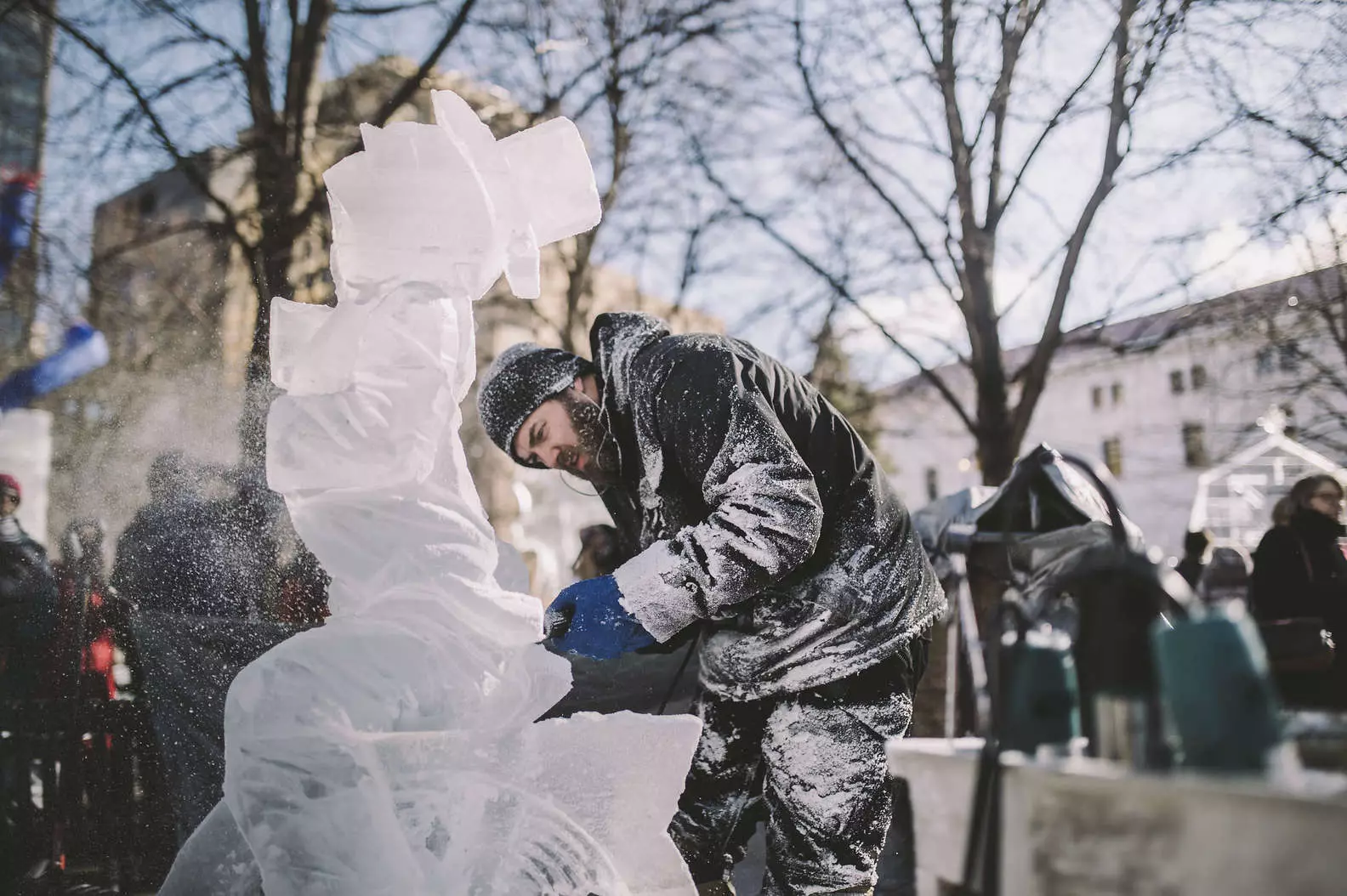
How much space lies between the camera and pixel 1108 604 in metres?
0.90

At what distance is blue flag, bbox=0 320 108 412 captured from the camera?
3.64m

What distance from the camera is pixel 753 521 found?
1565 mm

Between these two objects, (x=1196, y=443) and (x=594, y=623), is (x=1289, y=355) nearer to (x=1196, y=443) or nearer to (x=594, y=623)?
(x=1196, y=443)

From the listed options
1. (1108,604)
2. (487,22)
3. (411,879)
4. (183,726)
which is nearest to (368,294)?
(411,879)

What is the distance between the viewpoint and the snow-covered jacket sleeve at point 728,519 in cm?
158

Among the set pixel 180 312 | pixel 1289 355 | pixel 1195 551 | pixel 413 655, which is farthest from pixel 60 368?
pixel 1195 551

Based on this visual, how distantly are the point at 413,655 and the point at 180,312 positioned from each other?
4.00 meters

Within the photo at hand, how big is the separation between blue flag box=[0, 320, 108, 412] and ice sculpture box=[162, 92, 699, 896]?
257cm

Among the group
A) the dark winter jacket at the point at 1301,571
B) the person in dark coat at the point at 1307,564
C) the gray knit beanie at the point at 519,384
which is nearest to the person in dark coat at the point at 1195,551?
the person in dark coat at the point at 1307,564

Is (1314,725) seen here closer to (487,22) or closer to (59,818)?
(59,818)

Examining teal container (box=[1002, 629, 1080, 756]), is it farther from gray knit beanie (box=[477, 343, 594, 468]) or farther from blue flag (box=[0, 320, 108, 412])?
blue flag (box=[0, 320, 108, 412])

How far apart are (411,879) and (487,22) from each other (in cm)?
509

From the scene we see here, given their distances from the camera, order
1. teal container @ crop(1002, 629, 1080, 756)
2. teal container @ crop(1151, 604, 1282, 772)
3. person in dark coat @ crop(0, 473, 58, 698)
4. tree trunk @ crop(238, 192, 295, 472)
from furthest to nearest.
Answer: tree trunk @ crop(238, 192, 295, 472) → person in dark coat @ crop(0, 473, 58, 698) → teal container @ crop(1002, 629, 1080, 756) → teal container @ crop(1151, 604, 1282, 772)

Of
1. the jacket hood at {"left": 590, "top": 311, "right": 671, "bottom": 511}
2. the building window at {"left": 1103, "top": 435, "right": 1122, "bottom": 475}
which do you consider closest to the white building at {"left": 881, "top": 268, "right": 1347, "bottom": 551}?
the jacket hood at {"left": 590, "top": 311, "right": 671, "bottom": 511}
